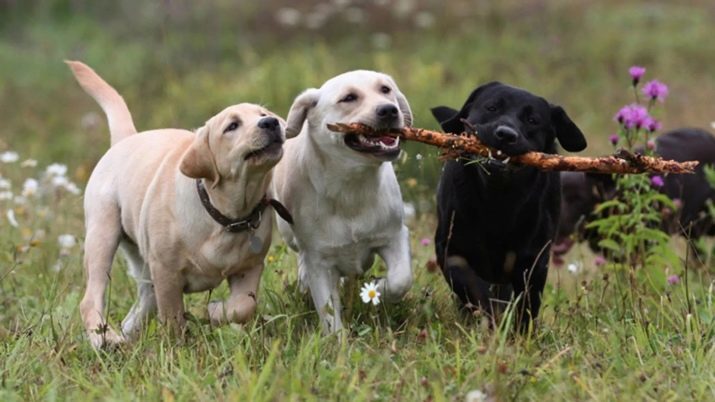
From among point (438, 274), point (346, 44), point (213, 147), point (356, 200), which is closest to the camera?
point (213, 147)

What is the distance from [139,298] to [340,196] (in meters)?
1.15

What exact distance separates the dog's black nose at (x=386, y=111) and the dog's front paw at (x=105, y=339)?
53.9 inches

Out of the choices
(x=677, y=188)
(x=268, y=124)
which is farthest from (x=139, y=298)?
(x=677, y=188)

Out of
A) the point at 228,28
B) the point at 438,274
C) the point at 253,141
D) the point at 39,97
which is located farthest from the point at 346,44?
the point at 253,141

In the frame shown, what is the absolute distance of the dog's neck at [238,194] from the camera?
4.97m

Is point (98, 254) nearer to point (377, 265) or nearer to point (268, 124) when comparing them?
point (268, 124)

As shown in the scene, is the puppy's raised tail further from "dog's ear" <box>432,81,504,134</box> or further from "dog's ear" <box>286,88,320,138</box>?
"dog's ear" <box>432,81,504,134</box>

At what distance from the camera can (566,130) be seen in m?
5.45

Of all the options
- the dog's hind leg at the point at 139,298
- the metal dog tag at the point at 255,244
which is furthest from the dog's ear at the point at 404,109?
the dog's hind leg at the point at 139,298

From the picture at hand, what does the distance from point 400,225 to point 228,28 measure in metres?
12.2

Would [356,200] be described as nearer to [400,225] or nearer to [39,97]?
[400,225]

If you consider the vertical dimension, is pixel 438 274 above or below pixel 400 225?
below

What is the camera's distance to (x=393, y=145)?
197 inches

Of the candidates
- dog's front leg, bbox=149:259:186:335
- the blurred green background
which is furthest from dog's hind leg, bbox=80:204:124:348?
the blurred green background
